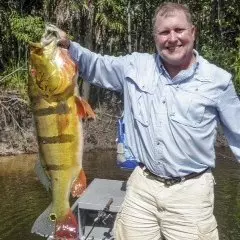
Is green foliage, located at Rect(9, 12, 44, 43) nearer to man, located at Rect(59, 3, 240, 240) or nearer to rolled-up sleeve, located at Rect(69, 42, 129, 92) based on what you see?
rolled-up sleeve, located at Rect(69, 42, 129, 92)

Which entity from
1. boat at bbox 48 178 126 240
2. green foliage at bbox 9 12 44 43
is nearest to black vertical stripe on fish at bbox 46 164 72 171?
boat at bbox 48 178 126 240

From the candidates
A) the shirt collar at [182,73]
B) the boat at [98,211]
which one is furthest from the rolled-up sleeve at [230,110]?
the boat at [98,211]

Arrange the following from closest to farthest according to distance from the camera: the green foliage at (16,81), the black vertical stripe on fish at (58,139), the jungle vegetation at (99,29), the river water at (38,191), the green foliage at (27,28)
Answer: the black vertical stripe on fish at (58,139)
the river water at (38,191)
the green foliage at (16,81)
the green foliage at (27,28)
the jungle vegetation at (99,29)

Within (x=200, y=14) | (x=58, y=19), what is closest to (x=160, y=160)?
(x=58, y=19)

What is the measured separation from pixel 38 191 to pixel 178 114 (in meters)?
8.69

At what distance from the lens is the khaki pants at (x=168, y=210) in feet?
12.2

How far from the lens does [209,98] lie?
11.9 feet

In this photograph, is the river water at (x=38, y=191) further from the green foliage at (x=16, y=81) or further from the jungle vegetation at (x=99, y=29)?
the jungle vegetation at (x=99, y=29)

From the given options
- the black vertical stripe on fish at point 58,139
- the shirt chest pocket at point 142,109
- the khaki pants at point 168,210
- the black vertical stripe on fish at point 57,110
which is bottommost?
the khaki pants at point 168,210

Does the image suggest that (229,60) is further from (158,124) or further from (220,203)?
→ (158,124)

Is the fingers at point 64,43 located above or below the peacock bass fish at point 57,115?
above

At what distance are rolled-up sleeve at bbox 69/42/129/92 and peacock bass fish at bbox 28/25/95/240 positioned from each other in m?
0.47

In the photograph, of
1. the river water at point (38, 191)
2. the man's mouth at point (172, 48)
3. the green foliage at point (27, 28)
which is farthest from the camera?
the green foliage at point (27, 28)

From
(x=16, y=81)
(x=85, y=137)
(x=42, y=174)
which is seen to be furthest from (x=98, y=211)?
(x=16, y=81)
